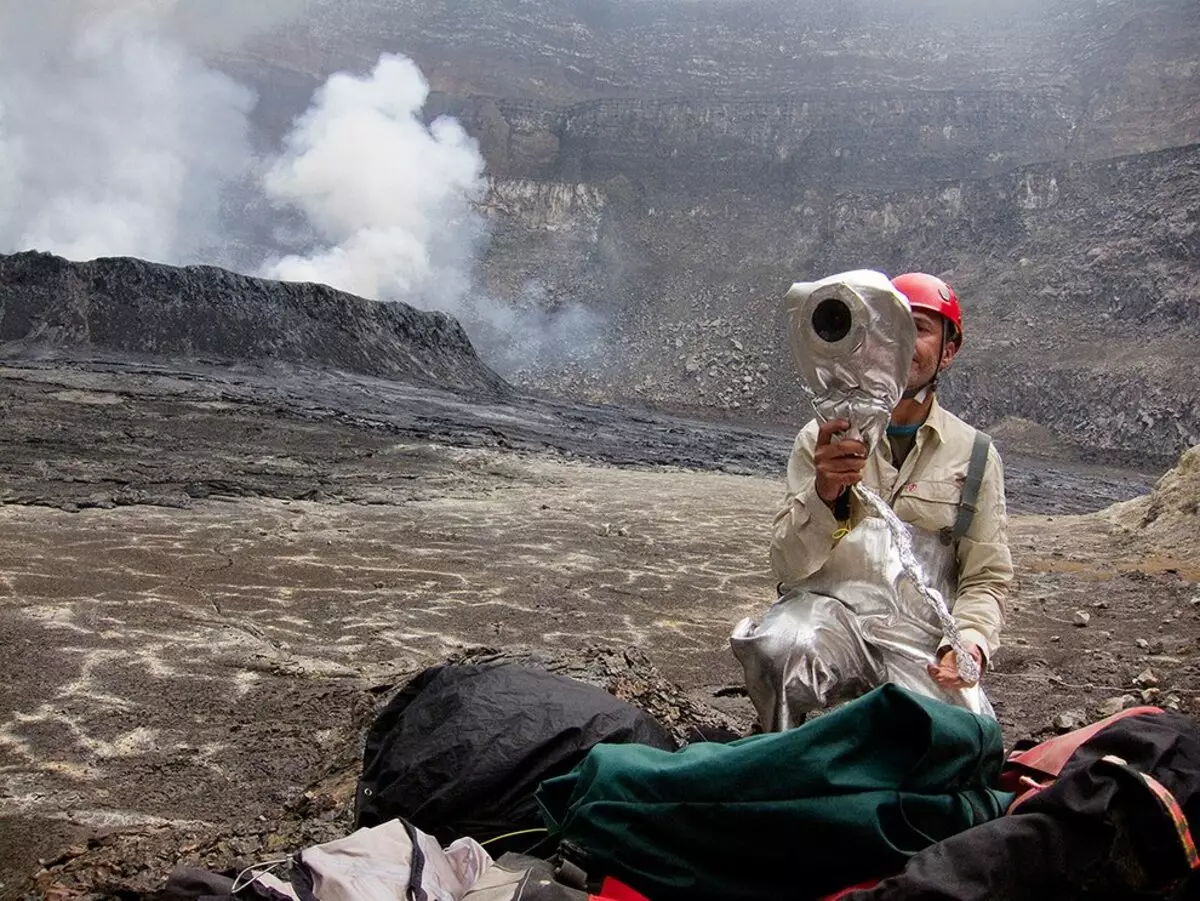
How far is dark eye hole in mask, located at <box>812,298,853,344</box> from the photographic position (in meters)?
2.12

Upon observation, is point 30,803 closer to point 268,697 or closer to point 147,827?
point 147,827

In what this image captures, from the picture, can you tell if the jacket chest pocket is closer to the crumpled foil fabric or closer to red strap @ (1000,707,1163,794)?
the crumpled foil fabric

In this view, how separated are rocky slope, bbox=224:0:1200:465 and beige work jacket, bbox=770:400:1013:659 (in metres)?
32.4

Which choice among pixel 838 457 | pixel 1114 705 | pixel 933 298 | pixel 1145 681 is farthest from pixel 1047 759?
pixel 1145 681

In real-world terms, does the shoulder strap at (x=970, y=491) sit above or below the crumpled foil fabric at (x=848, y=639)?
above

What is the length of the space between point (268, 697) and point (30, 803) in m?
1.13

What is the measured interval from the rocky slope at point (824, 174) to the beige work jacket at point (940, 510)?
32.4m

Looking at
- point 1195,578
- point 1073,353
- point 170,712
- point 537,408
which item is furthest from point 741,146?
point 170,712

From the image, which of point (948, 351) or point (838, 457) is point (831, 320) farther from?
point (948, 351)

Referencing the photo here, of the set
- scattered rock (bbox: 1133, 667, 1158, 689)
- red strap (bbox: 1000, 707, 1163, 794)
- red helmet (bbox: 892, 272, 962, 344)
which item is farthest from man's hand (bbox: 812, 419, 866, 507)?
scattered rock (bbox: 1133, 667, 1158, 689)

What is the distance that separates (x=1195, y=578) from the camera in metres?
6.64

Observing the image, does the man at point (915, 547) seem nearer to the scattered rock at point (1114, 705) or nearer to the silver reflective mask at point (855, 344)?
the silver reflective mask at point (855, 344)

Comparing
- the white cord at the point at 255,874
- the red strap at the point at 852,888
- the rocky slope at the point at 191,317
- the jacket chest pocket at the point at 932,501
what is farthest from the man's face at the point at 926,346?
the rocky slope at the point at 191,317

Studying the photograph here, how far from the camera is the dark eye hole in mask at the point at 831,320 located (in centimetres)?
212
